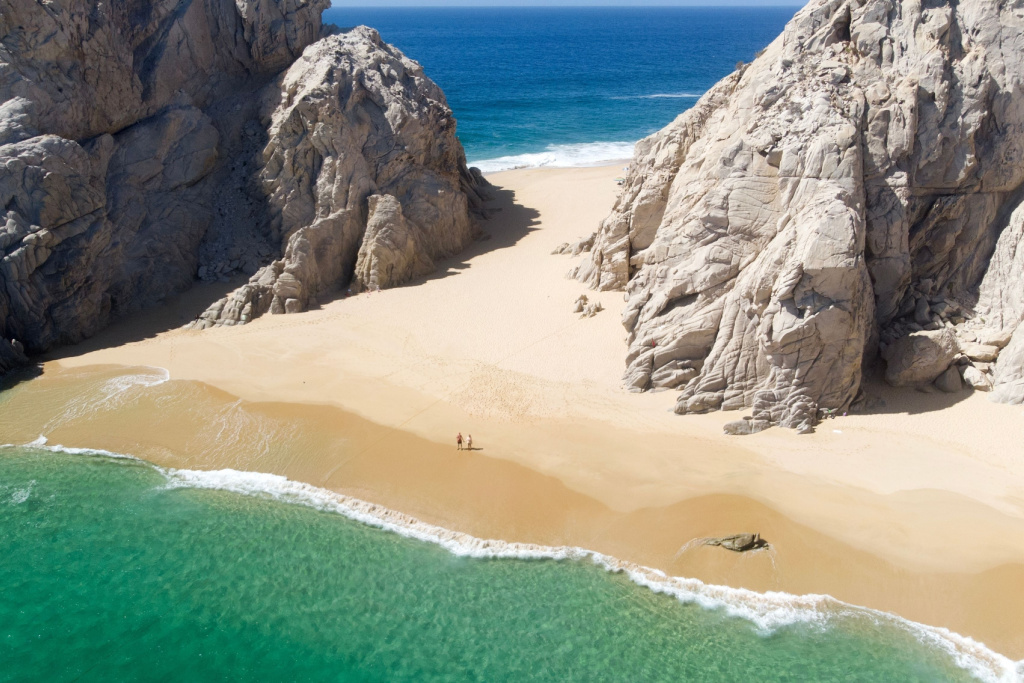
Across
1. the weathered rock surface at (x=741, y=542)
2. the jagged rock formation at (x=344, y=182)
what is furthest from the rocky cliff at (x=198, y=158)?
the weathered rock surface at (x=741, y=542)

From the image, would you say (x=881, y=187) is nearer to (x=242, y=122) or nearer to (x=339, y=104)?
(x=339, y=104)

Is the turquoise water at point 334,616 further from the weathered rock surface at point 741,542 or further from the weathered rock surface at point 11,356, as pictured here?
the weathered rock surface at point 11,356

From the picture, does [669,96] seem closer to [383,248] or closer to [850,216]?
[383,248]

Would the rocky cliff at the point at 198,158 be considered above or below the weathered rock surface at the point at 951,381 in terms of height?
above

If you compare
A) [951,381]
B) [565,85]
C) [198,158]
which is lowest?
[951,381]

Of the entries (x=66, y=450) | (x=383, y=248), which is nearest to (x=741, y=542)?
(x=66, y=450)

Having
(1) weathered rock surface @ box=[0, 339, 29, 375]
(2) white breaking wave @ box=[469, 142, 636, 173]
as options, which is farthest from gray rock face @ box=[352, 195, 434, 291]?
(2) white breaking wave @ box=[469, 142, 636, 173]

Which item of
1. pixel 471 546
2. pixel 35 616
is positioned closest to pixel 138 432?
pixel 35 616
